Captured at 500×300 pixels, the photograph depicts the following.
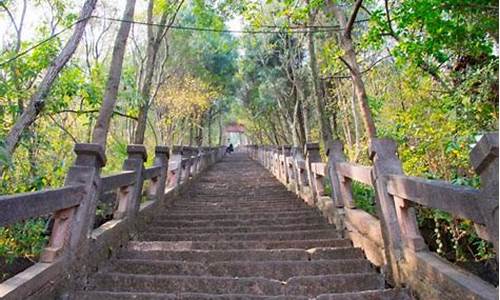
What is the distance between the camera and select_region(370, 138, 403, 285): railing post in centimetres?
327

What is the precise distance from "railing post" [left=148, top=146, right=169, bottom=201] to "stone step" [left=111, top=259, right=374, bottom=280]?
2.73m

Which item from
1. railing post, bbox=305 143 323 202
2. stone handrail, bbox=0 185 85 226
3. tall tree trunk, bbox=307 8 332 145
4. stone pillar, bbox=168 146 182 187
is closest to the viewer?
stone handrail, bbox=0 185 85 226

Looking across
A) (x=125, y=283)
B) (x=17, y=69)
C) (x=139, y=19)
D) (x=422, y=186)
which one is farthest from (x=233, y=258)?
(x=139, y=19)

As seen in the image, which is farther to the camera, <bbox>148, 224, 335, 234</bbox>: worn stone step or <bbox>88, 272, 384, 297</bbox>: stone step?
<bbox>148, 224, 335, 234</bbox>: worn stone step

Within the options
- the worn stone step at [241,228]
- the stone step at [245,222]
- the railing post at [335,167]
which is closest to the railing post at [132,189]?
the worn stone step at [241,228]

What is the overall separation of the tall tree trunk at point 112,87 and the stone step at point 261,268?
3.05m

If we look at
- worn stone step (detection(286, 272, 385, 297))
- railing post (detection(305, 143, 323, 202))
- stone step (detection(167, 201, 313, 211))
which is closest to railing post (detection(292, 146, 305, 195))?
stone step (detection(167, 201, 313, 211))

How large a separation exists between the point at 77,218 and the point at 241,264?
1564 millimetres

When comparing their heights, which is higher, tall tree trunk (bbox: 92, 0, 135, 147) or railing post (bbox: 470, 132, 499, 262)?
tall tree trunk (bbox: 92, 0, 135, 147)

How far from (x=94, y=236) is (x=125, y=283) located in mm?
680

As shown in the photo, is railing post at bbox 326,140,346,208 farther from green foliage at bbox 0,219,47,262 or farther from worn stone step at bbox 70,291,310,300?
green foliage at bbox 0,219,47,262

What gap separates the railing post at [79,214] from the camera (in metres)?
3.16

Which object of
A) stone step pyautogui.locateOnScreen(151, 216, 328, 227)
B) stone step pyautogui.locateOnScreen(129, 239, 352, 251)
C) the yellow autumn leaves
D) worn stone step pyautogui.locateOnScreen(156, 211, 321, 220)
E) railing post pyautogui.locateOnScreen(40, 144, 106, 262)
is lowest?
stone step pyautogui.locateOnScreen(129, 239, 352, 251)

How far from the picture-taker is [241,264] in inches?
145
